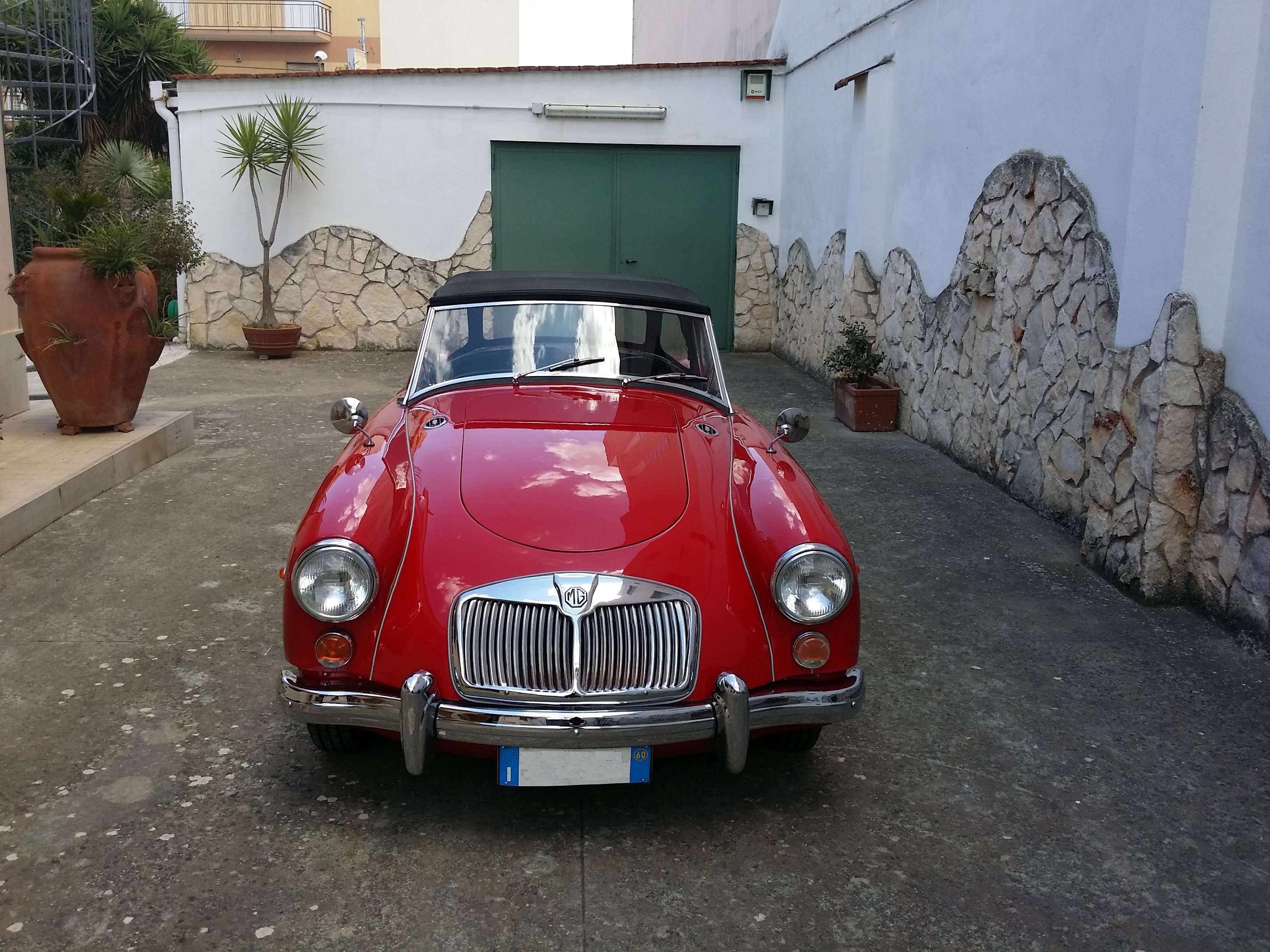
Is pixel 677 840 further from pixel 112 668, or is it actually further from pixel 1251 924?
pixel 112 668

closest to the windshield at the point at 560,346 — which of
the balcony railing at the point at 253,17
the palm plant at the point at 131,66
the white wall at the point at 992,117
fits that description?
the white wall at the point at 992,117

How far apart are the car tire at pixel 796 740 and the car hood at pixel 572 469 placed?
2.45 feet

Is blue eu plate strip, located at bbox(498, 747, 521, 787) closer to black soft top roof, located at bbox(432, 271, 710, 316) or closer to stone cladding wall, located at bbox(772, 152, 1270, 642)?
black soft top roof, located at bbox(432, 271, 710, 316)

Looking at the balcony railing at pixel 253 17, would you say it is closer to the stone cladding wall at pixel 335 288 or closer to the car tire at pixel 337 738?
the stone cladding wall at pixel 335 288

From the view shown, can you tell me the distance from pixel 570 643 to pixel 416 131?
11244 millimetres

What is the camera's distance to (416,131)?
1294 cm

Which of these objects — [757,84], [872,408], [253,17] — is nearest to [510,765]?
[872,408]

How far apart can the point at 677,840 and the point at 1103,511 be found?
3218 millimetres

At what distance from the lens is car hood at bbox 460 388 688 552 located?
307cm

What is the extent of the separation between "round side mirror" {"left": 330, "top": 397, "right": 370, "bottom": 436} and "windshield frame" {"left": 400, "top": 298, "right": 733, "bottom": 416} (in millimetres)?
161

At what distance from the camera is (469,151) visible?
42.6 feet

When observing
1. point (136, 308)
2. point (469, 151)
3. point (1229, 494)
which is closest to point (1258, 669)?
point (1229, 494)

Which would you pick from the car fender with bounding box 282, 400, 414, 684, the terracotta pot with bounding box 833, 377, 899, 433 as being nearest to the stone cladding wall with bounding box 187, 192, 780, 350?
the terracotta pot with bounding box 833, 377, 899, 433

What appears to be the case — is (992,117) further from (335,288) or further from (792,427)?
(335,288)
